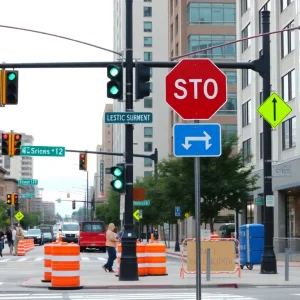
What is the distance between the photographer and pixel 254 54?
5256 cm

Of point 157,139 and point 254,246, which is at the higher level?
point 157,139

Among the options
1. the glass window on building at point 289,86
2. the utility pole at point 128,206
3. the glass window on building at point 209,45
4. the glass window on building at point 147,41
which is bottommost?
the utility pole at point 128,206

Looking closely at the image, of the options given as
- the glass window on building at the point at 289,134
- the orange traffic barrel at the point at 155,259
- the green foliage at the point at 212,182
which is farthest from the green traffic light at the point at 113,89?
the glass window on building at the point at 289,134

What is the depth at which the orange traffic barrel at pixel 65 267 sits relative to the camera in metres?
20.0

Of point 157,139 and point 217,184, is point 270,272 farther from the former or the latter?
point 157,139

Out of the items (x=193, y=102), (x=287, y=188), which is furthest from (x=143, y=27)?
(x=193, y=102)

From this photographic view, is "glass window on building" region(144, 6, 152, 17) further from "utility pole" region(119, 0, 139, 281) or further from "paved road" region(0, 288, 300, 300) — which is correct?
"paved road" region(0, 288, 300, 300)

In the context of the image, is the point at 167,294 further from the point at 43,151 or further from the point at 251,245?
the point at 43,151

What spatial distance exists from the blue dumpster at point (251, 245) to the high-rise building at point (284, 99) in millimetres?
9867

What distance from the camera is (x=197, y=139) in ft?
30.9

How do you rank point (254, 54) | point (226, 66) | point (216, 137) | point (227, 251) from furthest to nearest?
point (254, 54) → point (227, 251) → point (226, 66) → point (216, 137)

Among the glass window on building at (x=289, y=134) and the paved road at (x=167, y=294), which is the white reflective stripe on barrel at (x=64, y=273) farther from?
the glass window on building at (x=289, y=134)

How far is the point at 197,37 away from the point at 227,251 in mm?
61478

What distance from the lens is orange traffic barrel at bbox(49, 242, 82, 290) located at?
20.0m
